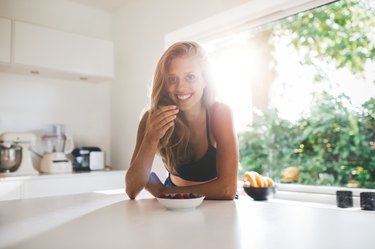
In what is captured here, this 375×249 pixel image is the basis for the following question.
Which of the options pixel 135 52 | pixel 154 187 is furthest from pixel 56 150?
pixel 154 187

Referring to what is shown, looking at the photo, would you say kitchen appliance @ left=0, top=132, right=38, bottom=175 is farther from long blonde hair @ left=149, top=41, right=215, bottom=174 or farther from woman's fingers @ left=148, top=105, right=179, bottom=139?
woman's fingers @ left=148, top=105, right=179, bottom=139

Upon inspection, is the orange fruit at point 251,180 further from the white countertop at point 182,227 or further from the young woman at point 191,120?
the white countertop at point 182,227

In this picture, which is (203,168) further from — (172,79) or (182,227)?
(182,227)

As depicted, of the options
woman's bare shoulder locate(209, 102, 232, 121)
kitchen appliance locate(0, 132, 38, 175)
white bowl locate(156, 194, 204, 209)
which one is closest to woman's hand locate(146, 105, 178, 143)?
woman's bare shoulder locate(209, 102, 232, 121)

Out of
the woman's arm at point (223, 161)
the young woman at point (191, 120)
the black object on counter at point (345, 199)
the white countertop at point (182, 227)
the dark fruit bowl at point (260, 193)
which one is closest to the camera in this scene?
the white countertop at point (182, 227)

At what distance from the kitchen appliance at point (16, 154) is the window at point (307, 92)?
169 cm

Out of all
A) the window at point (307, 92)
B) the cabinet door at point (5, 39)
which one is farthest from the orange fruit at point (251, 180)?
the cabinet door at point (5, 39)

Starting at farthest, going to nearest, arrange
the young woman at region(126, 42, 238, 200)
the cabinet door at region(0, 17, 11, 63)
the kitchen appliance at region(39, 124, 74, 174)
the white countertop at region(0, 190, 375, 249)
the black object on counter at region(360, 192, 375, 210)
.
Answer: the kitchen appliance at region(39, 124, 74, 174) < the cabinet door at region(0, 17, 11, 63) < the black object on counter at region(360, 192, 375, 210) < the young woman at region(126, 42, 238, 200) < the white countertop at region(0, 190, 375, 249)

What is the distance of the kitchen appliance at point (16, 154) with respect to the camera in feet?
8.38

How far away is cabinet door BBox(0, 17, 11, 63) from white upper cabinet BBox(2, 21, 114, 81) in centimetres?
4

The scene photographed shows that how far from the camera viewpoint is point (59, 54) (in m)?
2.83

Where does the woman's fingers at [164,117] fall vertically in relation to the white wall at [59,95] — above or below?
below

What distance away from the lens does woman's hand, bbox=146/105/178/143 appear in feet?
4.11

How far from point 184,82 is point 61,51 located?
188 centimetres
